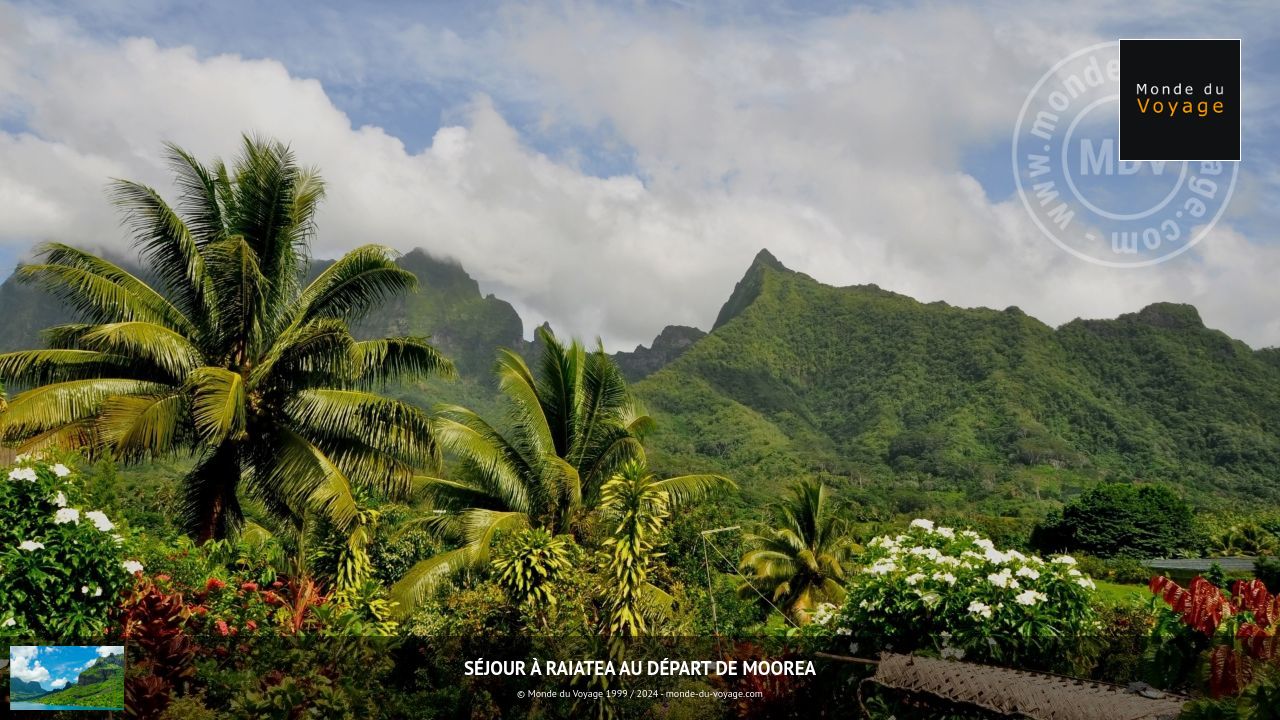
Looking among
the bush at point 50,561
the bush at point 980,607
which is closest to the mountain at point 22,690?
the bush at point 50,561

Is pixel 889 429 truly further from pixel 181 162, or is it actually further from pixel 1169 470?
pixel 181 162

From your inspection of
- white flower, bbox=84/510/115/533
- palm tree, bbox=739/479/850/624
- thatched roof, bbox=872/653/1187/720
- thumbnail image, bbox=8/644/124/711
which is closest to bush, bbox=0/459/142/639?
white flower, bbox=84/510/115/533

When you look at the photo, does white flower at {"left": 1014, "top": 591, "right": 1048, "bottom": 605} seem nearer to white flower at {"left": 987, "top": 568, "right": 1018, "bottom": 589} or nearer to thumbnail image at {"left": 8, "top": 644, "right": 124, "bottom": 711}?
white flower at {"left": 987, "top": 568, "right": 1018, "bottom": 589}

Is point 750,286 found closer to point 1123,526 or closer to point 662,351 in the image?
point 662,351

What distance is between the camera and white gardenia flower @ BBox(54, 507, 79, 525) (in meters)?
5.87

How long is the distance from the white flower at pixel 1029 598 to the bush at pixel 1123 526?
44987 mm

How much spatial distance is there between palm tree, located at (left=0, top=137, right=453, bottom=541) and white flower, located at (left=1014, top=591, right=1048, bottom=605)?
785 cm

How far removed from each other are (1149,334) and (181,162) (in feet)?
486

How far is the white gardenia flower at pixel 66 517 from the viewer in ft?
19.2

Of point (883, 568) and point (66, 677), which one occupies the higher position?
point (883, 568)

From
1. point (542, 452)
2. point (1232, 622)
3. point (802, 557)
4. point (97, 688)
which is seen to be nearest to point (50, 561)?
point (97, 688)

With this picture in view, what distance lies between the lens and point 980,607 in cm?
598

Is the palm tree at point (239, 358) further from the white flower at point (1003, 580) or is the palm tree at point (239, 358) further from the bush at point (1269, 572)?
the bush at point (1269, 572)

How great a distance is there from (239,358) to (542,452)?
4.61m
